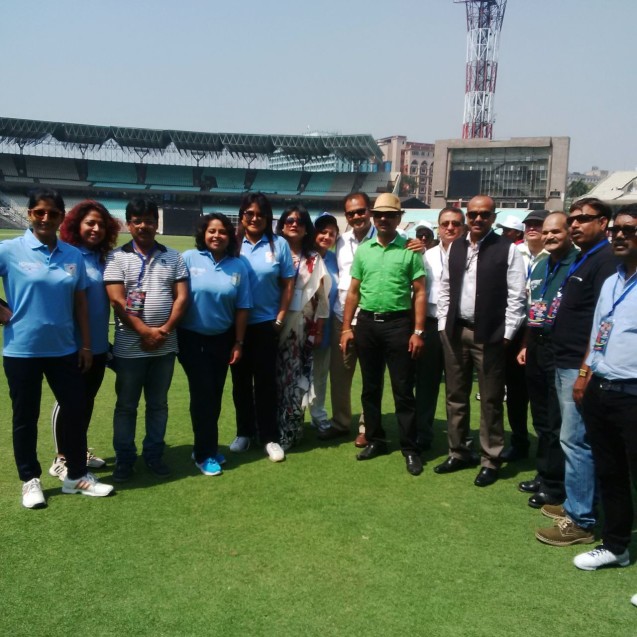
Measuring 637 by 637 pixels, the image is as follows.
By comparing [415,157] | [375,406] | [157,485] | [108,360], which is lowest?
[157,485]

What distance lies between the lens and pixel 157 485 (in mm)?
3979

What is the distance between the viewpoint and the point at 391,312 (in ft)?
14.2

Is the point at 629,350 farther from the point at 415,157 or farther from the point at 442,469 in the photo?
the point at 415,157

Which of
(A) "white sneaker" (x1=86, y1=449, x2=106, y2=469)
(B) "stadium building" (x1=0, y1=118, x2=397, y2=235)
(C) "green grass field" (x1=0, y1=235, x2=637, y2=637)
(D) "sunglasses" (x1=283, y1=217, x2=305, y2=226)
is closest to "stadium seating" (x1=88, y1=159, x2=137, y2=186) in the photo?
(B) "stadium building" (x1=0, y1=118, x2=397, y2=235)

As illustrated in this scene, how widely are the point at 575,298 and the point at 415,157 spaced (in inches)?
5033

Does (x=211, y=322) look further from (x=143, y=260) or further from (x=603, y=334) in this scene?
(x=603, y=334)

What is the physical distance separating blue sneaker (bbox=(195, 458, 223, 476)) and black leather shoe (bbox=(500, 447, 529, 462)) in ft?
7.13

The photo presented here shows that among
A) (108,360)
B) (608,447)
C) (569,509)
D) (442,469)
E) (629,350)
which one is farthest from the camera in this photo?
(442,469)

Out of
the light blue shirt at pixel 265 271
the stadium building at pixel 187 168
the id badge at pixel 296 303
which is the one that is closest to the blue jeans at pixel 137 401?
the light blue shirt at pixel 265 271

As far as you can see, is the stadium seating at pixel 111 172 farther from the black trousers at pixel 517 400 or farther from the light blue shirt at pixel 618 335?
the light blue shirt at pixel 618 335

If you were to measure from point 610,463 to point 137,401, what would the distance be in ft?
9.52

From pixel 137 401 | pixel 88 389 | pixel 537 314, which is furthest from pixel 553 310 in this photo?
pixel 88 389

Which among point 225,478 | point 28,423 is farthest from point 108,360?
point 225,478

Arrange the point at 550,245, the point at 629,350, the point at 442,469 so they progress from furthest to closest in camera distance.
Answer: the point at 442,469 → the point at 550,245 → the point at 629,350
